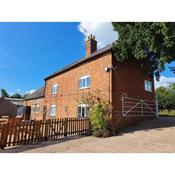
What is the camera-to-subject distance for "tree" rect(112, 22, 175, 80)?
11.5 meters

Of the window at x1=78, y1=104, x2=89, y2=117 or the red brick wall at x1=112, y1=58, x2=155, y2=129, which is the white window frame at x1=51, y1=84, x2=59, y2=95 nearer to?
the window at x1=78, y1=104, x2=89, y2=117

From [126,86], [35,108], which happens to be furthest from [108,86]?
[35,108]

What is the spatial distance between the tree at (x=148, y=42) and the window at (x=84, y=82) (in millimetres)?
4179

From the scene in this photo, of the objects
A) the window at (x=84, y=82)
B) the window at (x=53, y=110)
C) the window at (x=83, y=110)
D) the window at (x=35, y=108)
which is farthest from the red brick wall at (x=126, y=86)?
the window at (x=35, y=108)

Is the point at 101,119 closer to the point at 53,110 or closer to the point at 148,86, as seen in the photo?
the point at 148,86

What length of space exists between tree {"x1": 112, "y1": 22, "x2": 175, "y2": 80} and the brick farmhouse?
1460mm

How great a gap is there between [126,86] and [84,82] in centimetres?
436

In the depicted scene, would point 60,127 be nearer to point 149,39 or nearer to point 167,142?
point 167,142

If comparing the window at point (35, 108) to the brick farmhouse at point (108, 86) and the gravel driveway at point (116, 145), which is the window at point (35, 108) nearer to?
the brick farmhouse at point (108, 86)

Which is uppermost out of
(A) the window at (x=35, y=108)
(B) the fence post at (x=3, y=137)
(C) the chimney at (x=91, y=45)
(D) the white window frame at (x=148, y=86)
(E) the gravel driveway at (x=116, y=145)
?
(C) the chimney at (x=91, y=45)

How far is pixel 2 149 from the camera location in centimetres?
898

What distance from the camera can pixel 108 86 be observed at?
15148mm

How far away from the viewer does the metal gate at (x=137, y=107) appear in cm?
1593
